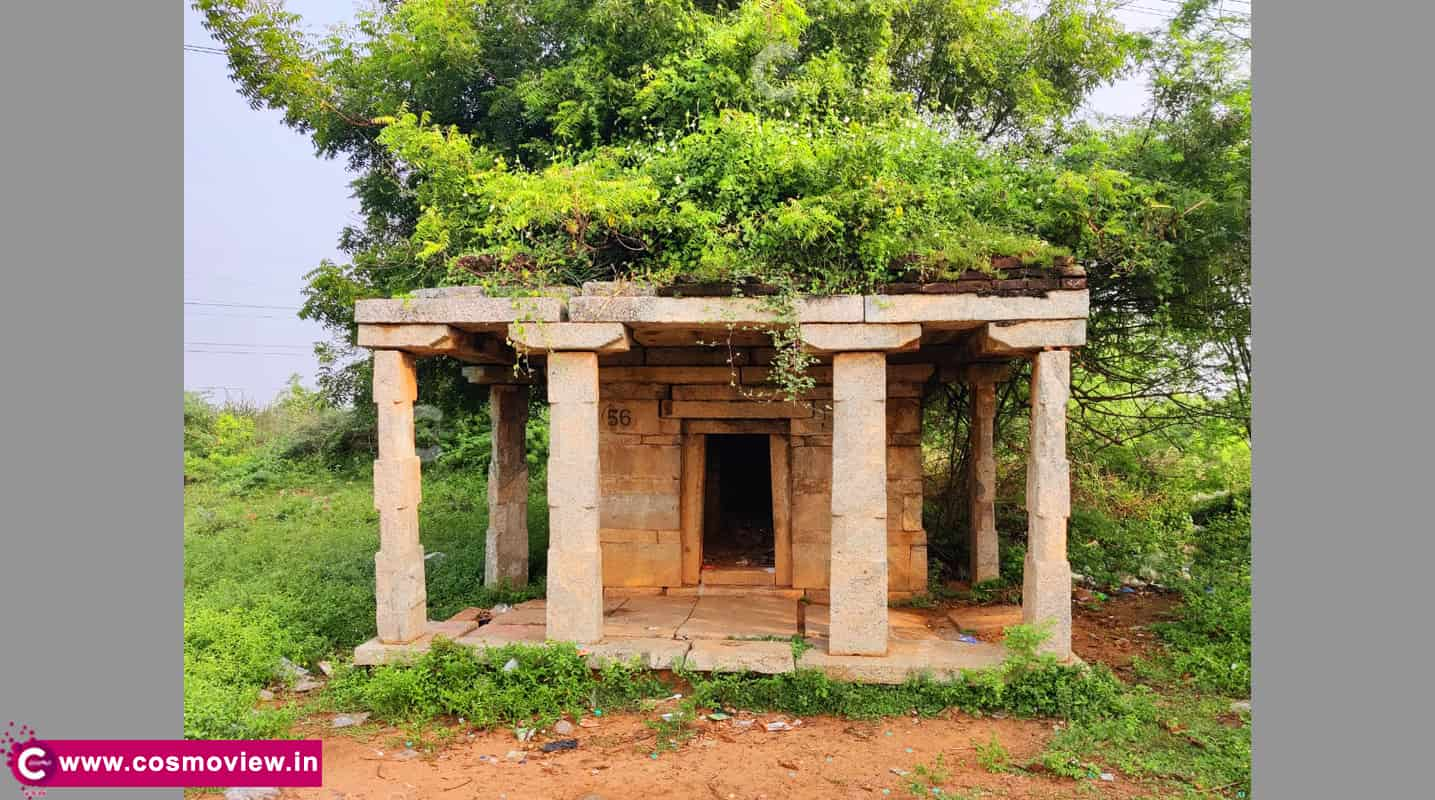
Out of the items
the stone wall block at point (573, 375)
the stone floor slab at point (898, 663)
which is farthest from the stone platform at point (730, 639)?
the stone wall block at point (573, 375)

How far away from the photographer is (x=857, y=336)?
7043 mm

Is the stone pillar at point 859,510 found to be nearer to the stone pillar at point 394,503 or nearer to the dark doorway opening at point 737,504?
the dark doorway opening at point 737,504

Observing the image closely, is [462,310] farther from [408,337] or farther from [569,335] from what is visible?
[569,335]

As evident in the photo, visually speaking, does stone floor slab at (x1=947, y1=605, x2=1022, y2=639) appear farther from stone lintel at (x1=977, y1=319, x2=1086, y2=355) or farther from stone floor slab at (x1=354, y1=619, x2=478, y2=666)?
stone floor slab at (x1=354, y1=619, x2=478, y2=666)

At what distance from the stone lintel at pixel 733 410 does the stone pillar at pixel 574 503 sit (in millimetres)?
2617

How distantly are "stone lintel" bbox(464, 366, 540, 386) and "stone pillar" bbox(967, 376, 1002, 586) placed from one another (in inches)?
232

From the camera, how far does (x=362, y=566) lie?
11.2 metres

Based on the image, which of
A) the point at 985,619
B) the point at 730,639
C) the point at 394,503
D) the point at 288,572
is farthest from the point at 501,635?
the point at 985,619

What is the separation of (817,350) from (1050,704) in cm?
353

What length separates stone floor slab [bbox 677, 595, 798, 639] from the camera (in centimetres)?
795

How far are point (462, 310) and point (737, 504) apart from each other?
26.4 ft

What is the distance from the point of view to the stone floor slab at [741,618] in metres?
7.95

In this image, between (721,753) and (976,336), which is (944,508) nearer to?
(976,336)

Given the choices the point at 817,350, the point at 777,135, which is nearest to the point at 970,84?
the point at 777,135
